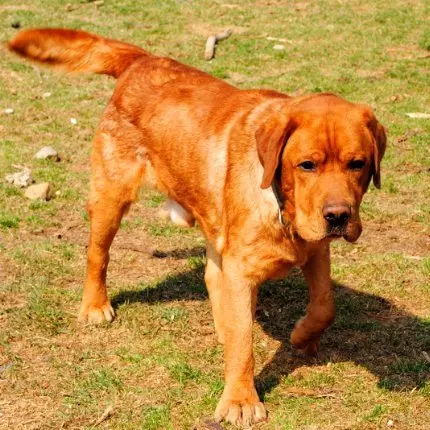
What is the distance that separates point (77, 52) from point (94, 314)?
78.5 inches

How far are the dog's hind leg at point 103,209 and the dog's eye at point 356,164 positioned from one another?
6.41ft

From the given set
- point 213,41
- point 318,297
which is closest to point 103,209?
point 318,297

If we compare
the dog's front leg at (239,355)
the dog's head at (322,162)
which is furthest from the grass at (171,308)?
the dog's head at (322,162)

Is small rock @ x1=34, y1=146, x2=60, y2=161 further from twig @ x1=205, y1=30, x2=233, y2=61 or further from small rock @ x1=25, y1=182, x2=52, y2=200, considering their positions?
twig @ x1=205, y1=30, x2=233, y2=61

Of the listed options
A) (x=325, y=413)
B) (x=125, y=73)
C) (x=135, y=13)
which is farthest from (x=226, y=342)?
(x=135, y=13)

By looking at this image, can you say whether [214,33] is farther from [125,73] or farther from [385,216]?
[125,73]

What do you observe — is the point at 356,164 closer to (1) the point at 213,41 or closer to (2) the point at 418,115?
(2) the point at 418,115

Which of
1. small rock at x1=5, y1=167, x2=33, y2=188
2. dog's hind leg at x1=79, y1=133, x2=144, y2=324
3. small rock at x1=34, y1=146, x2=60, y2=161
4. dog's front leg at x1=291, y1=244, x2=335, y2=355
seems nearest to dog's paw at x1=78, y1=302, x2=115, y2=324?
dog's hind leg at x1=79, y1=133, x2=144, y2=324

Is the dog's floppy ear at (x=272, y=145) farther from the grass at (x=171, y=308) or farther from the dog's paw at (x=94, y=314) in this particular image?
the dog's paw at (x=94, y=314)

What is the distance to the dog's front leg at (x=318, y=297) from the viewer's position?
5.69 m

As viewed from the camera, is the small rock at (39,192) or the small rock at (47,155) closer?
the small rock at (39,192)

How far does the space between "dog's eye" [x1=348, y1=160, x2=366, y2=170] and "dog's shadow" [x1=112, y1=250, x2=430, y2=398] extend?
1548 millimetres

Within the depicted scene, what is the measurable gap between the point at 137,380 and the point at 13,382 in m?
0.80

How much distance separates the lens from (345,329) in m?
6.37
